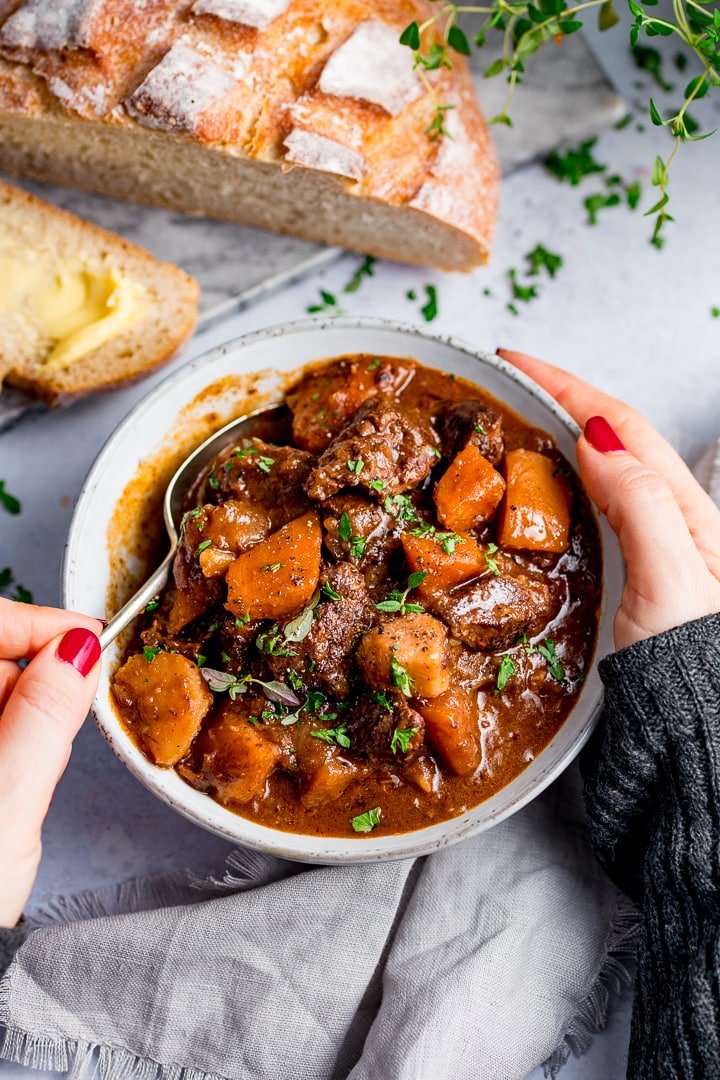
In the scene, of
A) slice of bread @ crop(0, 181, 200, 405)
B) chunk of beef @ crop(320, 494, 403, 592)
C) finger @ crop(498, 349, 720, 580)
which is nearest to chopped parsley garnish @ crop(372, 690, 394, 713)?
chunk of beef @ crop(320, 494, 403, 592)

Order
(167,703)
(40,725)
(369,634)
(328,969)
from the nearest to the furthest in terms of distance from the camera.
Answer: (40,725), (369,634), (167,703), (328,969)

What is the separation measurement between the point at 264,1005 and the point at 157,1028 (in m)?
0.40

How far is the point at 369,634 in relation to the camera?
3.14 meters

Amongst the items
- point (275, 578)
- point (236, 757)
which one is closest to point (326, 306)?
point (275, 578)

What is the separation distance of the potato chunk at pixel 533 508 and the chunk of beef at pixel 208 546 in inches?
32.7

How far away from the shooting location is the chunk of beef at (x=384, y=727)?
10.1 feet

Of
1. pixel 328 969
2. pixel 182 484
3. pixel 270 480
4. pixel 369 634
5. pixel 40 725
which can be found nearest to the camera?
pixel 40 725

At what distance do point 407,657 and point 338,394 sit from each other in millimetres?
1076

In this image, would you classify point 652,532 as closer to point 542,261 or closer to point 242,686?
point 242,686

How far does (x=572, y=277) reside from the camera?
4.57 metres

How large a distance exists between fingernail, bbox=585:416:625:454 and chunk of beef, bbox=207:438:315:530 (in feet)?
3.12

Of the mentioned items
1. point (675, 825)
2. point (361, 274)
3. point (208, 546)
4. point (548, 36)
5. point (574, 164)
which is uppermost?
point (548, 36)

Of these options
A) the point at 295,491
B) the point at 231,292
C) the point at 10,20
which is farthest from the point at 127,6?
the point at 295,491

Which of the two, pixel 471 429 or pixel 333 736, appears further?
pixel 471 429
